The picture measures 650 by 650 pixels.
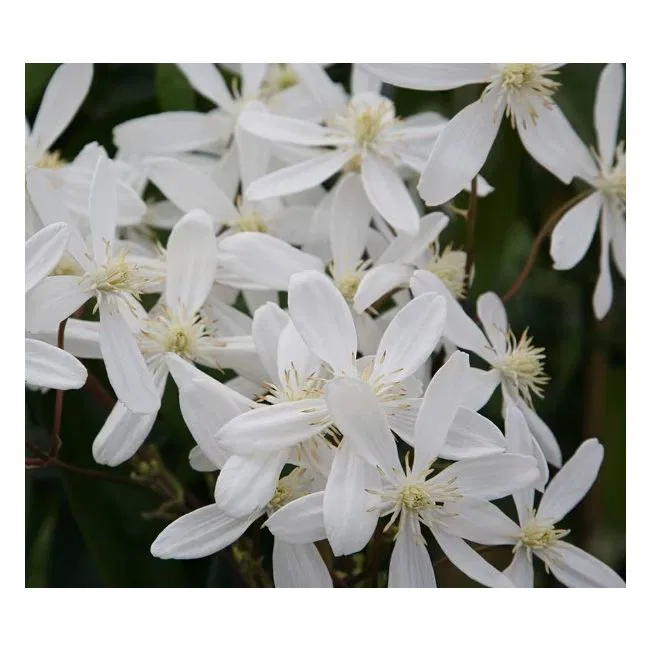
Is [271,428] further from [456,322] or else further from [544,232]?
[544,232]

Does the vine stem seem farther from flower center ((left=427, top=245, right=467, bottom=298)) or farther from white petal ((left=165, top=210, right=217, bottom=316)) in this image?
white petal ((left=165, top=210, right=217, bottom=316))

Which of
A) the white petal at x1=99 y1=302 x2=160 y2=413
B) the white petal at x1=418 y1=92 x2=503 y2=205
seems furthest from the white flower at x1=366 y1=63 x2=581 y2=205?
the white petal at x1=99 y1=302 x2=160 y2=413

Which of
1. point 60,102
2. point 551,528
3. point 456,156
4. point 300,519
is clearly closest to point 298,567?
point 300,519

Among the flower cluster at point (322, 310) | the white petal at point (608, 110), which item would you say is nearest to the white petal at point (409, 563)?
the flower cluster at point (322, 310)

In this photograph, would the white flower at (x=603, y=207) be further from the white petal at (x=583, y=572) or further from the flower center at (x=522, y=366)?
the white petal at (x=583, y=572)
